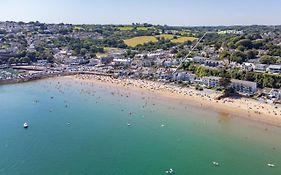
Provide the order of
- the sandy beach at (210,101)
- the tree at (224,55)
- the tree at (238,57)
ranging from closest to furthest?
the sandy beach at (210,101)
the tree at (238,57)
the tree at (224,55)

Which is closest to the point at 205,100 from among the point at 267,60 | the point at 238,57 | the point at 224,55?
the point at 267,60

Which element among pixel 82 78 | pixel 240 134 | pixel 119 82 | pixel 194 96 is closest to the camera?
pixel 240 134

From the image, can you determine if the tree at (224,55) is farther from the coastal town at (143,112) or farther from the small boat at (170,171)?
the small boat at (170,171)

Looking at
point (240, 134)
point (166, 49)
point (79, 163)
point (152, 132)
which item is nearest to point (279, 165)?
point (240, 134)

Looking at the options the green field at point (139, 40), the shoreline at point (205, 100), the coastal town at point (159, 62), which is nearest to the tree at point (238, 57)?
the coastal town at point (159, 62)

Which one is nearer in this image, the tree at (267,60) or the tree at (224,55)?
the tree at (267,60)

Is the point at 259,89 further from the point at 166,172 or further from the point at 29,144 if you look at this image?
the point at 29,144
